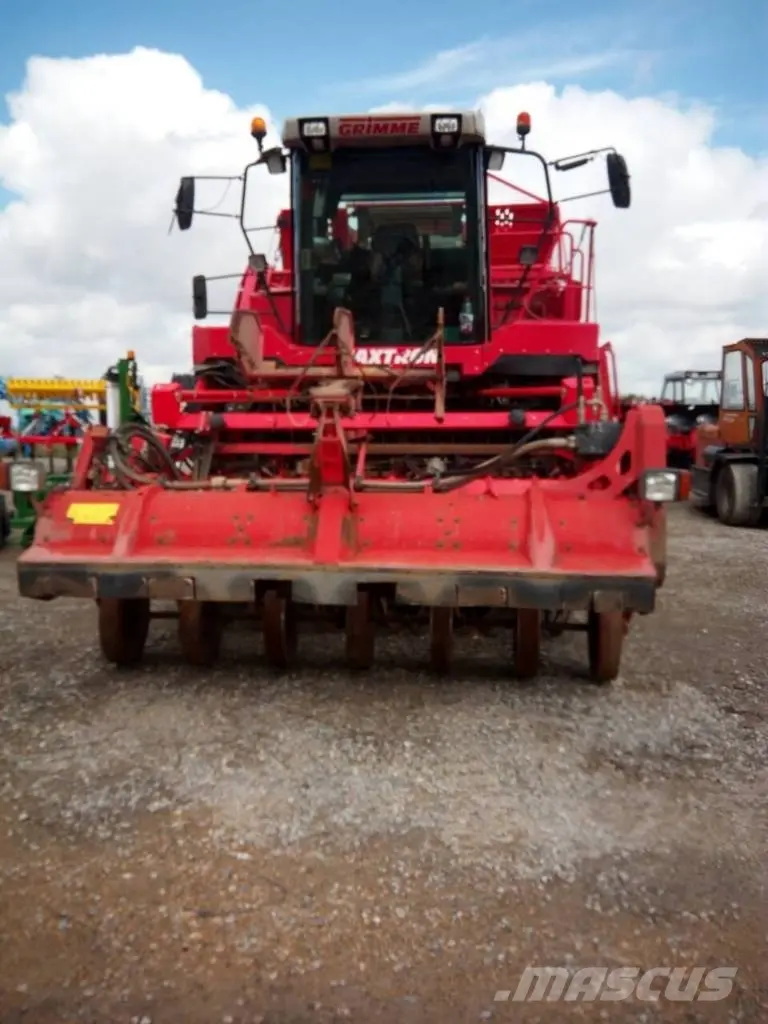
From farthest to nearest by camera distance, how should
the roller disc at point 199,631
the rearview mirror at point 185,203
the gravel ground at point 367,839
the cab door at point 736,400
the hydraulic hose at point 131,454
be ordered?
the cab door at point 736,400, the rearview mirror at point 185,203, the hydraulic hose at point 131,454, the roller disc at point 199,631, the gravel ground at point 367,839

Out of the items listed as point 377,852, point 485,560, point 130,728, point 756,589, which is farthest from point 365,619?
point 756,589

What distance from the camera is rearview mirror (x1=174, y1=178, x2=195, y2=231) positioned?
6207 mm

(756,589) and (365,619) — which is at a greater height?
(365,619)

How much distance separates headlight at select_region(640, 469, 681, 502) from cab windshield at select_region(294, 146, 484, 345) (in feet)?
7.43

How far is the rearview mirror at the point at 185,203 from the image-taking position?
6207 millimetres

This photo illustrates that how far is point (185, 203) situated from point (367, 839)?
182 inches

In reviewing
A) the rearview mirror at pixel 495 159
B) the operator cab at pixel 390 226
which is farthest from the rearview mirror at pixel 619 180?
the rearview mirror at pixel 495 159

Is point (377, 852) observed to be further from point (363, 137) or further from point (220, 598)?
point (363, 137)

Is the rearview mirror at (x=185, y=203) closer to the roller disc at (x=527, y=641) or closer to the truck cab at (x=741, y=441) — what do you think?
the roller disc at (x=527, y=641)

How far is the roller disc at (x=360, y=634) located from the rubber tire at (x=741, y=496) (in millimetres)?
8820

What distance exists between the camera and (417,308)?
19.8ft

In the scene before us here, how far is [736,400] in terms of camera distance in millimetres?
12625

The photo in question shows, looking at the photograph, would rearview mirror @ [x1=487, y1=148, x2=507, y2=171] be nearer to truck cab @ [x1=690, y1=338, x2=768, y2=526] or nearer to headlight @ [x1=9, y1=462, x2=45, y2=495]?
headlight @ [x1=9, y1=462, x2=45, y2=495]

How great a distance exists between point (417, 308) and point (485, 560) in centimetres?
251
